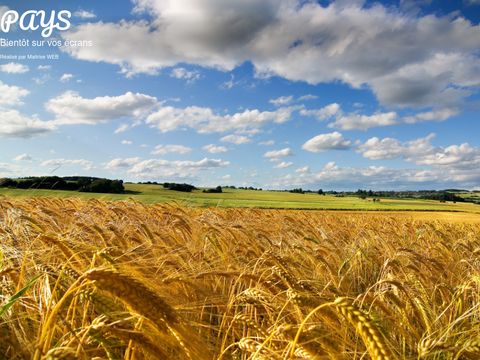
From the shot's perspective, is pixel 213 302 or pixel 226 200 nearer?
pixel 213 302

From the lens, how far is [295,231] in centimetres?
646

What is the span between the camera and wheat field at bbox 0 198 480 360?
1233 mm

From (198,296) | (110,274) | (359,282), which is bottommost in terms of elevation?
(359,282)

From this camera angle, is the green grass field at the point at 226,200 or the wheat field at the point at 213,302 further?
the green grass field at the point at 226,200

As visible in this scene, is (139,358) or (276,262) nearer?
(139,358)

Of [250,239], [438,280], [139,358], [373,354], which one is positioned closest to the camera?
[373,354]

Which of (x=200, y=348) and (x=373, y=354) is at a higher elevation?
(x=373, y=354)

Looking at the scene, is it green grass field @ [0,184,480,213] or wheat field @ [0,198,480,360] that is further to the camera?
green grass field @ [0,184,480,213]

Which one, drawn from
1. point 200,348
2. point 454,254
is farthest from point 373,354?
point 454,254

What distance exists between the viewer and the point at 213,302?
218cm

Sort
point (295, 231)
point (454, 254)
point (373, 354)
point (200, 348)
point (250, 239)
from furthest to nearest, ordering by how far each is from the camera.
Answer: point (295, 231) → point (454, 254) → point (250, 239) → point (200, 348) → point (373, 354)

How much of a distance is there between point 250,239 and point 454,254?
9.84ft

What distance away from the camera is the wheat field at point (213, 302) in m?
1.23

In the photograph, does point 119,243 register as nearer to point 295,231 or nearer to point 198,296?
point 198,296
